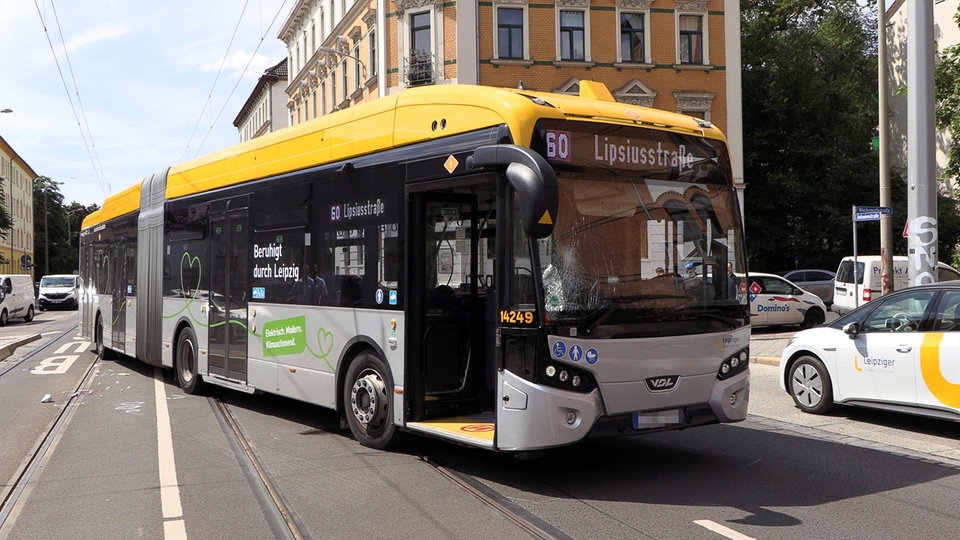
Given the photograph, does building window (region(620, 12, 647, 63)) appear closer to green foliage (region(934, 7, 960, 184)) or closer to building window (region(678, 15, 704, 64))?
building window (region(678, 15, 704, 64))

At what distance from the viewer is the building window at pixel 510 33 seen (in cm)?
3309

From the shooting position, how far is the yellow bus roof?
657cm

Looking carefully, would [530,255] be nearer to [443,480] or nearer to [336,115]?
[443,480]

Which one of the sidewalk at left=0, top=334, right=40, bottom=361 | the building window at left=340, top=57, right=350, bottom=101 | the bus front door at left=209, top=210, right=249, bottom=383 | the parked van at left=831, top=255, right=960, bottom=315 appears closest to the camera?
the bus front door at left=209, top=210, right=249, bottom=383

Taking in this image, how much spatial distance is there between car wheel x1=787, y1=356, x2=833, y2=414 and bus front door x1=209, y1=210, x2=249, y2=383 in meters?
6.34

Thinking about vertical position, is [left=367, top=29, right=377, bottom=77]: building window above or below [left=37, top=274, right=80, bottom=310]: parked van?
above

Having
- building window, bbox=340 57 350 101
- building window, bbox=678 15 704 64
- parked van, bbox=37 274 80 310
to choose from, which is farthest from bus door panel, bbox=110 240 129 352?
parked van, bbox=37 274 80 310

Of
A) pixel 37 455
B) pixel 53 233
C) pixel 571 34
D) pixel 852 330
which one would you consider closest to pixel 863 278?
pixel 852 330

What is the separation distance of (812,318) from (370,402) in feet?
56.7

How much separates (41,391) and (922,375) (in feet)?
37.6

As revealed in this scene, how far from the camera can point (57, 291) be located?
1791 inches

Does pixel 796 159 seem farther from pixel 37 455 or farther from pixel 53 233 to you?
pixel 53 233

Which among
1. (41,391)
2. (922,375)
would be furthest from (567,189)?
(41,391)

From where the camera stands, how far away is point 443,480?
22.4 feet
